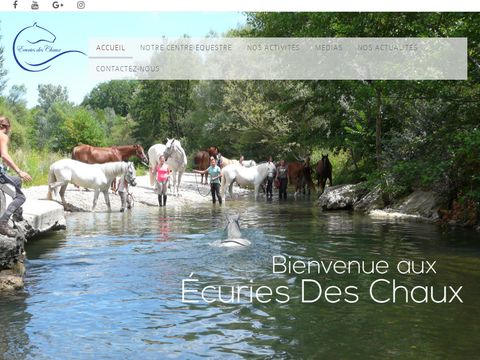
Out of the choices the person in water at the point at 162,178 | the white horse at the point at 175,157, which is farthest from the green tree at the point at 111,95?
the person in water at the point at 162,178

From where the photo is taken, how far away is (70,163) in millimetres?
20438

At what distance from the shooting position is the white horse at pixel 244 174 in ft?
92.5

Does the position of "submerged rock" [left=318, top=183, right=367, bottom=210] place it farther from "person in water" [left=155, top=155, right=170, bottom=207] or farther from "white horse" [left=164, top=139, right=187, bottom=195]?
"white horse" [left=164, top=139, right=187, bottom=195]

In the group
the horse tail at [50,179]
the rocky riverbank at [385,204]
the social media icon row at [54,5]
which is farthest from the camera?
the horse tail at [50,179]

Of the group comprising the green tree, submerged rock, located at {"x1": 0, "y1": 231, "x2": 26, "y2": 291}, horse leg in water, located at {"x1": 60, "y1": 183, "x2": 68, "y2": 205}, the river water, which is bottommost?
the river water

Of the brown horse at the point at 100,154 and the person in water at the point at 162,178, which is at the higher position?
the brown horse at the point at 100,154

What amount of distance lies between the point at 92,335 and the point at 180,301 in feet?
5.48

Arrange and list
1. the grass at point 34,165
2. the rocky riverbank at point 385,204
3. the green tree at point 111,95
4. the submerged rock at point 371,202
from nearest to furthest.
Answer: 1. the rocky riverbank at point 385,204
2. the submerged rock at point 371,202
3. the grass at point 34,165
4. the green tree at point 111,95

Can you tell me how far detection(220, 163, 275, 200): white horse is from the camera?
2819 centimetres

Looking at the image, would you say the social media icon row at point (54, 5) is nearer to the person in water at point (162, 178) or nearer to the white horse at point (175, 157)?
the person in water at point (162, 178)

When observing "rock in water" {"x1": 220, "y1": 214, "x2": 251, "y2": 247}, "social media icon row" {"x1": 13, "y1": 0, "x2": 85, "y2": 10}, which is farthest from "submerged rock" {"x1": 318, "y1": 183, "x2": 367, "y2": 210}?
"social media icon row" {"x1": 13, "y1": 0, "x2": 85, "y2": 10}

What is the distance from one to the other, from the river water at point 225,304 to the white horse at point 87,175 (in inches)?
213

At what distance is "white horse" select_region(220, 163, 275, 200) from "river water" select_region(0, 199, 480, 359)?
44.1ft

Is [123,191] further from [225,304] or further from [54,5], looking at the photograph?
[225,304]
